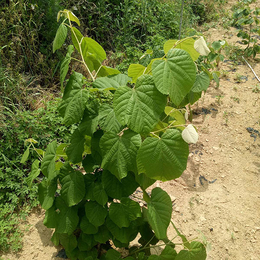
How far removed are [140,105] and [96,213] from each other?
25.0 inches

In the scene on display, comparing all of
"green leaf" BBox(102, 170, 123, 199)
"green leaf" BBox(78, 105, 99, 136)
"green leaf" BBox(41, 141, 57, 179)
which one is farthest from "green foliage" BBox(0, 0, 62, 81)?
"green leaf" BBox(102, 170, 123, 199)

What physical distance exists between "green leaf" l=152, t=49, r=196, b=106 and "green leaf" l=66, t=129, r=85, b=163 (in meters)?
0.49

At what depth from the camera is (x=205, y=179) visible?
→ 8.35 feet

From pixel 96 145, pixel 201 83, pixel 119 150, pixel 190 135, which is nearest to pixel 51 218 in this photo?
pixel 96 145

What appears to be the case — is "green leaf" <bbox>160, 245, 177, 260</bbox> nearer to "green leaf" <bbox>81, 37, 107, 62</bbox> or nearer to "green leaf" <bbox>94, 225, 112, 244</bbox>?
"green leaf" <bbox>94, 225, 112, 244</bbox>

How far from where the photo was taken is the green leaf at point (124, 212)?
4.22ft

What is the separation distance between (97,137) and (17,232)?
4.09 ft

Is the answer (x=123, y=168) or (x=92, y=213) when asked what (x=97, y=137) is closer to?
(x=123, y=168)

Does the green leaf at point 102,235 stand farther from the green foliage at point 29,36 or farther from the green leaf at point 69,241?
the green foliage at point 29,36

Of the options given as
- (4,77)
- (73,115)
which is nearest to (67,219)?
(73,115)

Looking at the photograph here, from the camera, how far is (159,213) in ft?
4.05

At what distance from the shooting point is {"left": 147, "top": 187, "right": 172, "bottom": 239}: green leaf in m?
1.19

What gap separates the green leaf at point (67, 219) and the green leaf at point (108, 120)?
22.7 inches

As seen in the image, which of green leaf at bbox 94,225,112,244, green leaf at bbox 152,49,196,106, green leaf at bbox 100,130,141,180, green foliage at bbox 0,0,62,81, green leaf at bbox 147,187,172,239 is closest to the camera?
green leaf at bbox 152,49,196,106
